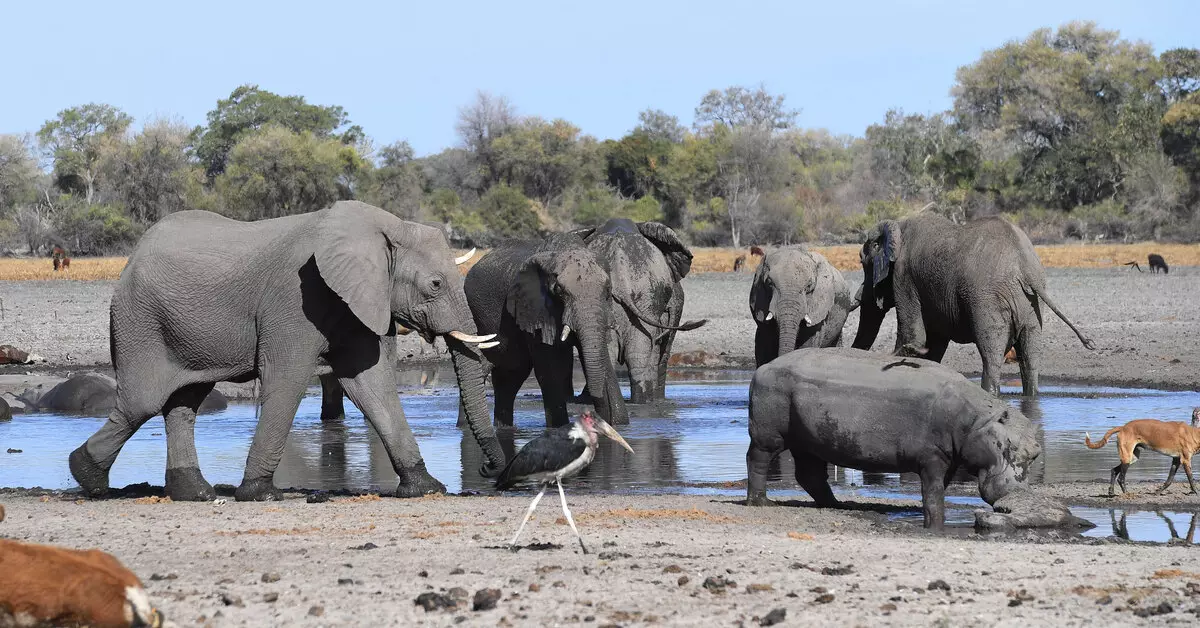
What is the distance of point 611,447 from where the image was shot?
51.1 feet

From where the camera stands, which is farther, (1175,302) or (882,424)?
(1175,302)

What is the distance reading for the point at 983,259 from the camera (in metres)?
16.8

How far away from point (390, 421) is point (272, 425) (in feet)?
2.66

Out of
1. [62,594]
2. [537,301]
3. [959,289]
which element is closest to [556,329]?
[537,301]

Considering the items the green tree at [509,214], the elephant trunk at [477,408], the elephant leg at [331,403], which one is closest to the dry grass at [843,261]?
the green tree at [509,214]

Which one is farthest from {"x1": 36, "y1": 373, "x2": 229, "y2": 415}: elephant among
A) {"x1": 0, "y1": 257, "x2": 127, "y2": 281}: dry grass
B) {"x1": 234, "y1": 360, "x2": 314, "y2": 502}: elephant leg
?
{"x1": 0, "y1": 257, "x2": 127, "y2": 281}: dry grass

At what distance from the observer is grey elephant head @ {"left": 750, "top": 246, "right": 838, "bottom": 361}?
1770 cm

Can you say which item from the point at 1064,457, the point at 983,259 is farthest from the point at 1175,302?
the point at 1064,457

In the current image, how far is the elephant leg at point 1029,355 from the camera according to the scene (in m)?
17.2

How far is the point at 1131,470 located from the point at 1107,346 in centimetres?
1149

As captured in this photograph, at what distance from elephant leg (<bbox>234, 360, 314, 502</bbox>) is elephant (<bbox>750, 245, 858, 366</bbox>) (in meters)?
7.11

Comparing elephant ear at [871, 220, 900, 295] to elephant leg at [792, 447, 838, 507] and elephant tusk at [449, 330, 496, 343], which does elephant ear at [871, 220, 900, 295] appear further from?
elephant tusk at [449, 330, 496, 343]

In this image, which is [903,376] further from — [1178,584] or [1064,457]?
[1064,457]

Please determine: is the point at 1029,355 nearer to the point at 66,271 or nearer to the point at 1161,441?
the point at 1161,441
